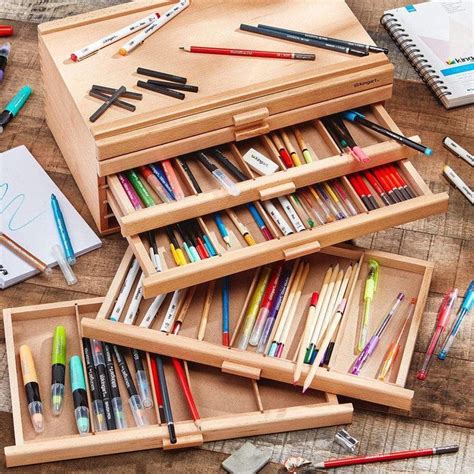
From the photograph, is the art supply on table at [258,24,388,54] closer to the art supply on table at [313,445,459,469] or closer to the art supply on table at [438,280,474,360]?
the art supply on table at [438,280,474,360]

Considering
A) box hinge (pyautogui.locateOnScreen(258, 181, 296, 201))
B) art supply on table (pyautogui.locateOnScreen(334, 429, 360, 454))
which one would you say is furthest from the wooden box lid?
art supply on table (pyautogui.locateOnScreen(334, 429, 360, 454))

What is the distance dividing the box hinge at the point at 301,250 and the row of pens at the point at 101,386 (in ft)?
0.88

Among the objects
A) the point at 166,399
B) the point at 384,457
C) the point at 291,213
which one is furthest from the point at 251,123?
the point at 384,457

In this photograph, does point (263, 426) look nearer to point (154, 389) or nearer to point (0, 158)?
point (154, 389)

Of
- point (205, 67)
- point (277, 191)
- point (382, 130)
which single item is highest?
point (205, 67)

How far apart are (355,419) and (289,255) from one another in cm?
31

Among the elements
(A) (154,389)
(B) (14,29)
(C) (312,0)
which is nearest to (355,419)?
(A) (154,389)

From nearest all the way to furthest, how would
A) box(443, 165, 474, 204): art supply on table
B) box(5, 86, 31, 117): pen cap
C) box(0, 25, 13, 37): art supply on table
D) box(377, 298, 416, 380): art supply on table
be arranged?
box(377, 298, 416, 380): art supply on table
box(443, 165, 474, 204): art supply on table
box(5, 86, 31, 117): pen cap
box(0, 25, 13, 37): art supply on table

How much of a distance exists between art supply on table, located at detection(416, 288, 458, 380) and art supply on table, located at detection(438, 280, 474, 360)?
2 centimetres

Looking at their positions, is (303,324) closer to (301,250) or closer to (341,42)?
(301,250)

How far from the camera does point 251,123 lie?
6.98 ft

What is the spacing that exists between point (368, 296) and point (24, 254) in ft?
2.16

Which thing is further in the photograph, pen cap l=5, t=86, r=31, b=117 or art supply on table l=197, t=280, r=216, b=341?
pen cap l=5, t=86, r=31, b=117

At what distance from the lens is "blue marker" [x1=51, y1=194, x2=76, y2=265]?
7.27 feet
